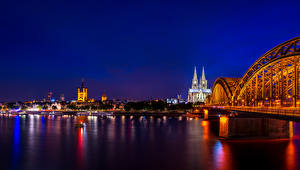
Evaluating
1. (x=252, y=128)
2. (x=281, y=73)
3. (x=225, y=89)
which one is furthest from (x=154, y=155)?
(x=225, y=89)

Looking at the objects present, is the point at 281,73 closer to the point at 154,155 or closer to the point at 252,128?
the point at 252,128

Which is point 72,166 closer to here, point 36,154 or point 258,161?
point 36,154

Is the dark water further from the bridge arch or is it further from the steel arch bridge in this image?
the bridge arch

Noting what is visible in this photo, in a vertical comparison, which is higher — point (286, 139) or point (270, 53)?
point (270, 53)

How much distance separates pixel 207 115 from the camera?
112m

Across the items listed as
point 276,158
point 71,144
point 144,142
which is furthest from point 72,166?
point 276,158

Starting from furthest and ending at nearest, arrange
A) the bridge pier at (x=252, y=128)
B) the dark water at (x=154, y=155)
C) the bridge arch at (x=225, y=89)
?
the bridge arch at (x=225, y=89) < the bridge pier at (x=252, y=128) < the dark water at (x=154, y=155)

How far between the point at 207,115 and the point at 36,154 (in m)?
79.4

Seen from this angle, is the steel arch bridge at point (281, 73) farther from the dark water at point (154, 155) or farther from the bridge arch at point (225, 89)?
the bridge arch at point (225, 89)

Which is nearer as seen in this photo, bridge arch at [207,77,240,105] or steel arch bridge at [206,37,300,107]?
steel arch bridge at [206,37,300,107]

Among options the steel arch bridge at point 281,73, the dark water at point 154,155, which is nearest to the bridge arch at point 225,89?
the steel arch bridge at point 281,73

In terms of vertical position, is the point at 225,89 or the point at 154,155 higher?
the point at 225,89

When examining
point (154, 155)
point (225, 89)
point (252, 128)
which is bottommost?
point (154, 155)

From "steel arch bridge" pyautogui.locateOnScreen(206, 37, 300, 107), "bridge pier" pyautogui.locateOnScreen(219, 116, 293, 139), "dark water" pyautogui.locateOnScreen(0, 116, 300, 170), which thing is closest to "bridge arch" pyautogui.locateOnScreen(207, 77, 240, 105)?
"steel arch bridge" pyautogui.locateOnScreen(206, 37, 300, 107)
